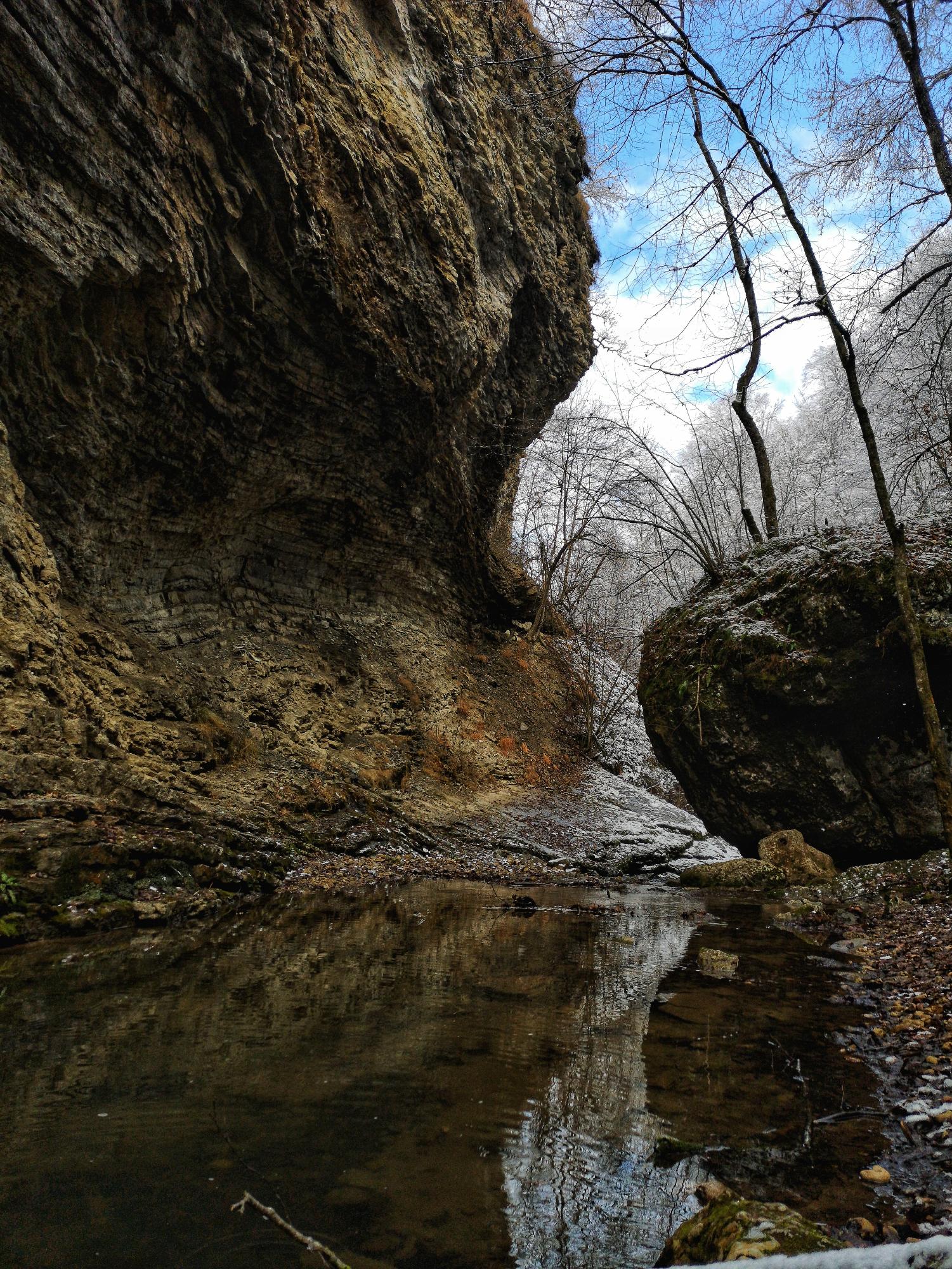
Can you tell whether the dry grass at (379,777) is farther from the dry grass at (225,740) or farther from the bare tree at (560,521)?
the bare tree at (560,521)

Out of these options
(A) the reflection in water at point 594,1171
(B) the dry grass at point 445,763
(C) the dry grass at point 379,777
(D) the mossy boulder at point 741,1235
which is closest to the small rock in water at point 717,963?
(A) the reflection in water at point 594,1171

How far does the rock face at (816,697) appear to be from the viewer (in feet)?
30.6

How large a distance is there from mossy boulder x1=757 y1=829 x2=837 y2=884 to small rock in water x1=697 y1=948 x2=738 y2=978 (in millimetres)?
4976

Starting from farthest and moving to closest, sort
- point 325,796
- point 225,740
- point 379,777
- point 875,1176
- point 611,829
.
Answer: point 611,829 < point 379,777 < point 325,796 < point 225,740 < point 875,1176

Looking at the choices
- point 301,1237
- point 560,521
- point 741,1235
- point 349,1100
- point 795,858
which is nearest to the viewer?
point 301,1237

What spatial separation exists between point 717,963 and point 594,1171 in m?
3.23

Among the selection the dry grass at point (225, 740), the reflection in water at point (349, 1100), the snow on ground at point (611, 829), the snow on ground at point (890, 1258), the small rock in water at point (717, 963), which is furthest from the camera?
the snow on ground at point (611, 829)

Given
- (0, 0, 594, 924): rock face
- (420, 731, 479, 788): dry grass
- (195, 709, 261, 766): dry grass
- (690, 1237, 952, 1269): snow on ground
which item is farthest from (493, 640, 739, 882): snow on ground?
(690, 1237, 952, 1269): snow on ground

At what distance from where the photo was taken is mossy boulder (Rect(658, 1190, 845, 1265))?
66.7 inches

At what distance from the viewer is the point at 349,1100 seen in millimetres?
2785

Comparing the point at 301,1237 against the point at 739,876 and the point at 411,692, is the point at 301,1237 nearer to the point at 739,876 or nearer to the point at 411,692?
the point at 739,876

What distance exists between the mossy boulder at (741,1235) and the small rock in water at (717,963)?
10.8 feet

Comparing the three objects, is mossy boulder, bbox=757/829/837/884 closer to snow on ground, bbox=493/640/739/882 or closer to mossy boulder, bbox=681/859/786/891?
mossy boulder, bbox=681/859/786/891

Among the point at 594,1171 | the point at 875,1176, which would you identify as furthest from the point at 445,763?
the point at 875,1176
